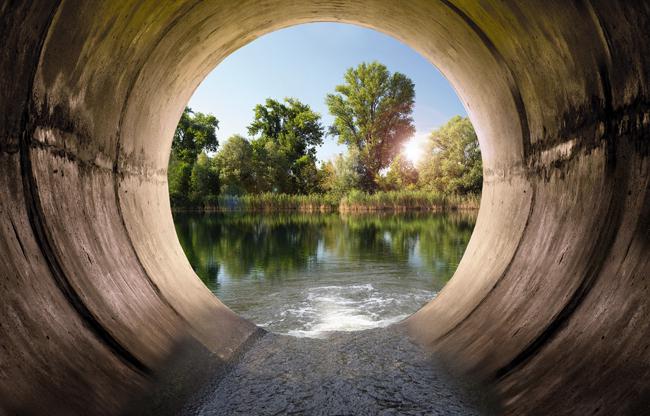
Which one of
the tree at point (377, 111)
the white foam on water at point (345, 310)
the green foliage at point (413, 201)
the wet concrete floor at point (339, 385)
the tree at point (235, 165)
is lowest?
the white foam on water at point (345, 310)

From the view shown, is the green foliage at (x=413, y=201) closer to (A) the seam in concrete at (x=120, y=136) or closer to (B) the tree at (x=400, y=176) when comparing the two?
(B) the tree at (x=400, y=176)

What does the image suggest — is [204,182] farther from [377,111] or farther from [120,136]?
[120,136]

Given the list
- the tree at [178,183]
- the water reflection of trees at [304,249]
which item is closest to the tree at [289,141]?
the tree at [178,183]

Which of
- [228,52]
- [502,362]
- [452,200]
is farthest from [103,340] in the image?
[452,200]

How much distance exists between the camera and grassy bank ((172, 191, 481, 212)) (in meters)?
36.1

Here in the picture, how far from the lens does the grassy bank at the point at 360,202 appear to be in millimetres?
36062

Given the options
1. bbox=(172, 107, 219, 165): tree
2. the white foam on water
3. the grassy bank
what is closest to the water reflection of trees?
the white foam on water

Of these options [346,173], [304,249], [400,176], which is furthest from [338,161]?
[304,249]

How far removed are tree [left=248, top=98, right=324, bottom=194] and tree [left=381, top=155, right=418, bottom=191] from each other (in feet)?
27.6

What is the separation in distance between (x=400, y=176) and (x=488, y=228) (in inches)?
1764

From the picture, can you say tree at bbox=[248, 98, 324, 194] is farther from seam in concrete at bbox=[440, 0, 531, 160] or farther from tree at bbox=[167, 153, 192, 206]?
seam in concrete at bbox=[440, 0, 531, 160]

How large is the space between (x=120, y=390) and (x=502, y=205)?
3.47m

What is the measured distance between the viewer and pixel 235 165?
43.0m

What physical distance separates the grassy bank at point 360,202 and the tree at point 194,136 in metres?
14.9
